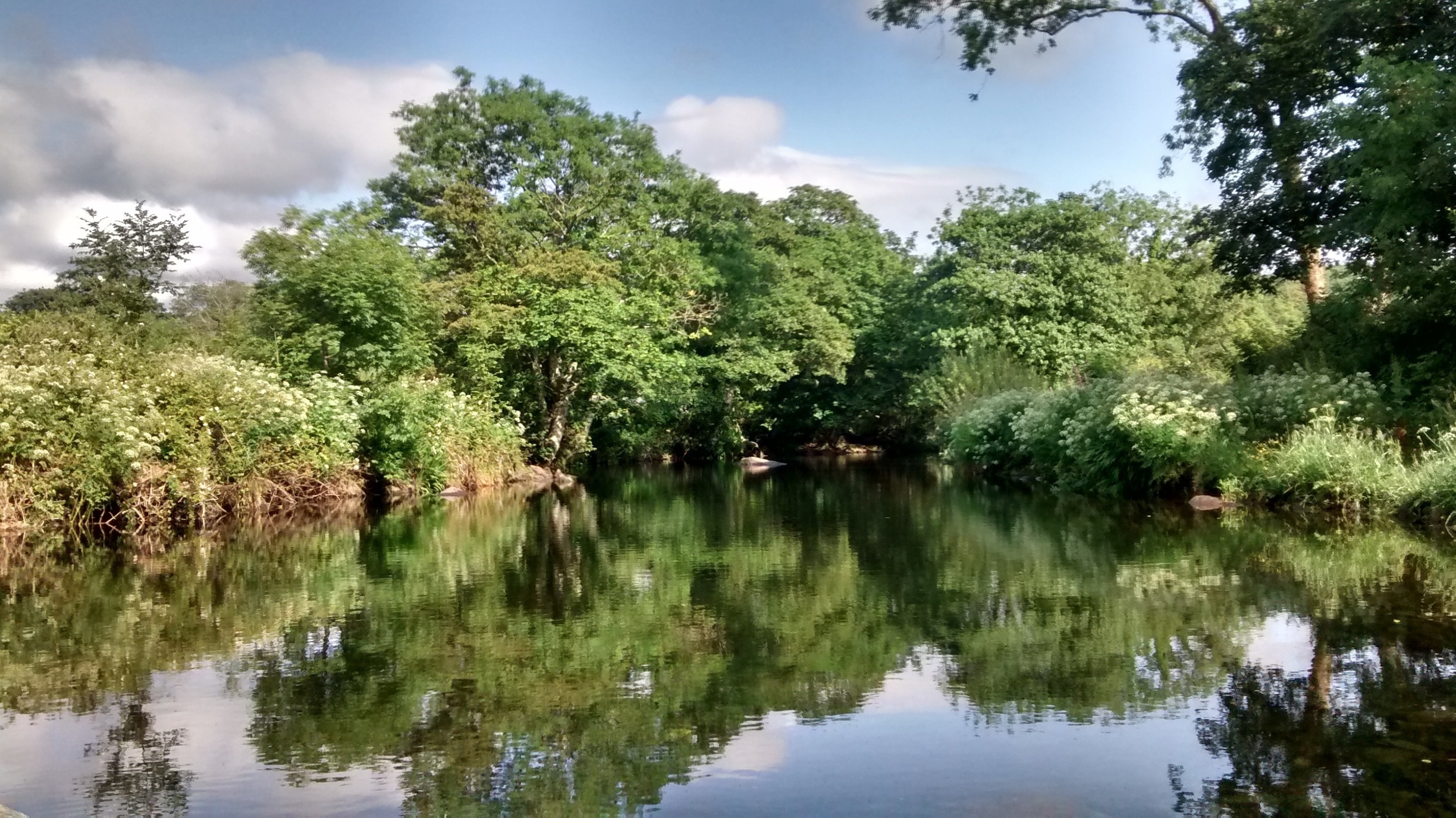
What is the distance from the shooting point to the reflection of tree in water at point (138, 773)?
15.6 ft

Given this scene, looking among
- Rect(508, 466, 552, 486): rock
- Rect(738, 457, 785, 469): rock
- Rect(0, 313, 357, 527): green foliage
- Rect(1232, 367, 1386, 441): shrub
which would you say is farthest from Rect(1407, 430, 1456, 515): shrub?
Rect(738, 457, 785, 469): rock

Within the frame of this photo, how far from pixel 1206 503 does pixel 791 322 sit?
22742 millimetres

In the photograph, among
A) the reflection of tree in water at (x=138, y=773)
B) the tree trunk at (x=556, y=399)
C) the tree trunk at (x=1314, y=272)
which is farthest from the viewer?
the tree trunk at (x=556, y=399)

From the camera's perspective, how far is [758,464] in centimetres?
3816

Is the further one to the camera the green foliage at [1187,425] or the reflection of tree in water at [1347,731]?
the green foliage at [1187,425]

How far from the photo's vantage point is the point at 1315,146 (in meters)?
20.2

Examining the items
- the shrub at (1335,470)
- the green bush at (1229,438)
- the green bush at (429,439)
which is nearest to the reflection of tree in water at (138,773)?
the green bush at (1229,438)

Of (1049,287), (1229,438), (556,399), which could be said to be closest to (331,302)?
(556,399)

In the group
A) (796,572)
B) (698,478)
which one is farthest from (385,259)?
(796,572)

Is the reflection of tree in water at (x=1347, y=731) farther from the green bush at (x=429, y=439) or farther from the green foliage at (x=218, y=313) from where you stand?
the green foliage at (x=218, y=313)

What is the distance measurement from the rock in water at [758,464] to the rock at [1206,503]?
775 inches

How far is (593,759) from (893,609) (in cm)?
435

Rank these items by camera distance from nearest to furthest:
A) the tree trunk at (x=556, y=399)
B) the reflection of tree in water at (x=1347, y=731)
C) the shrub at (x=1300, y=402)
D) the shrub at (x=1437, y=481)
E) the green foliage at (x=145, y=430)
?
the reflection of tree in water at (x=1347, y=731) → the shrub at (x=1437, y=481) → the green foliage at (x=145, y=430) → the shrub at (x=1300, y=402) → the tree trunk at (x=556, y=399)

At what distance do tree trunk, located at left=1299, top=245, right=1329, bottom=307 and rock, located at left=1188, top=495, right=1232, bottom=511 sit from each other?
23.9 ft
